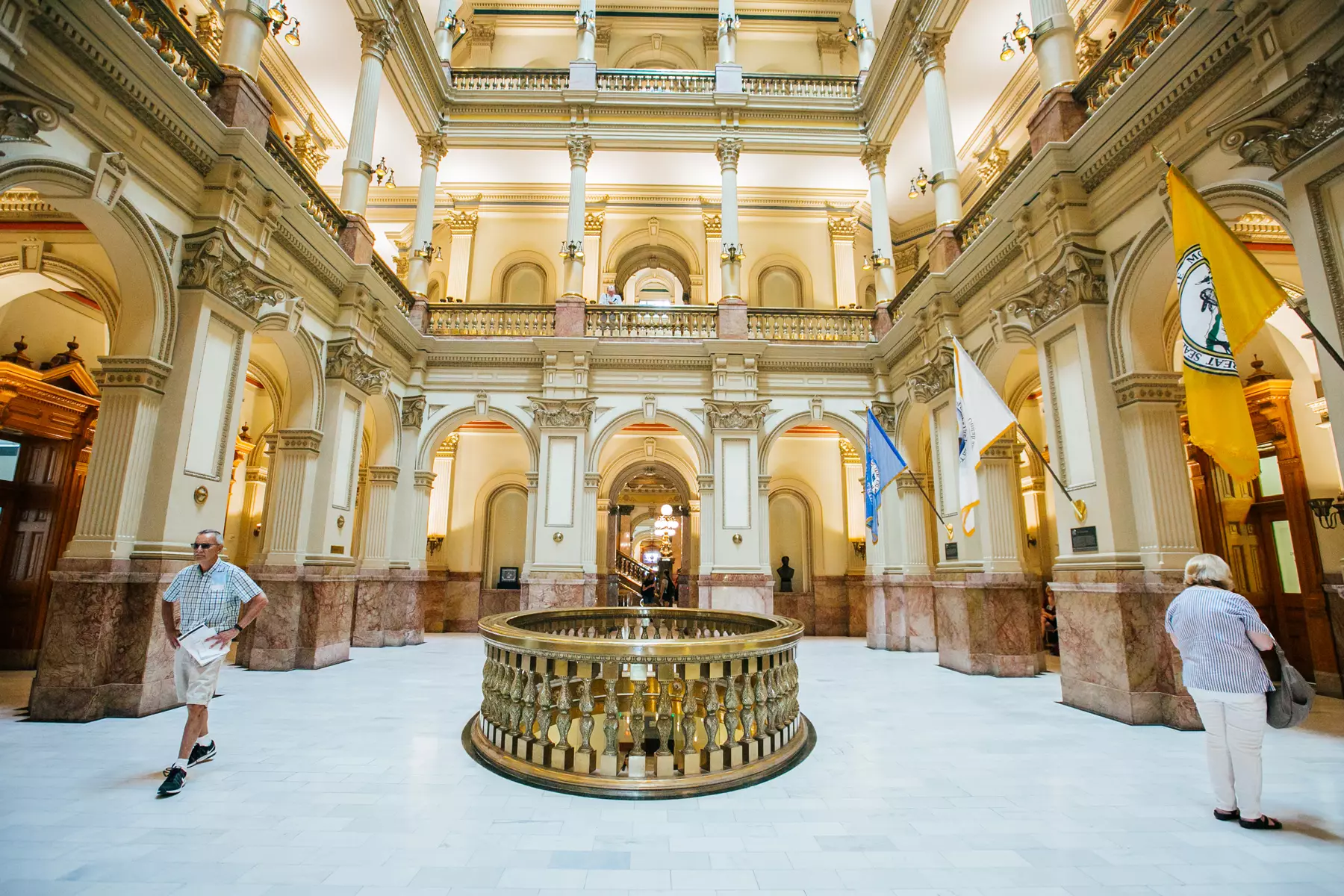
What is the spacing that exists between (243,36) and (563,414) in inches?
287

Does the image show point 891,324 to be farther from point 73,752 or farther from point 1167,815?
point 73,752

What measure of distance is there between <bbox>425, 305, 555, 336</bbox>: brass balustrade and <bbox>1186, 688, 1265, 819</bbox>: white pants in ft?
38.6

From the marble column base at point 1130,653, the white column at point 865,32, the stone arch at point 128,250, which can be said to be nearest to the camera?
the stone arch at point 128,250

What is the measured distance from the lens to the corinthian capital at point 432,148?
1349cm

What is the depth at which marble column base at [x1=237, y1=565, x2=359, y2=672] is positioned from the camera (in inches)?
339

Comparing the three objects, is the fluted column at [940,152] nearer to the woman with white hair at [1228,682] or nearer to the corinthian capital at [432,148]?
the woman with white hair at [1228,682]

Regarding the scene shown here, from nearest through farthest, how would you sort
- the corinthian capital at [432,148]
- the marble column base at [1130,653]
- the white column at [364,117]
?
the marble column base at [1130,653] < the white column at [364,117] < the corinthian capital at [432,148]

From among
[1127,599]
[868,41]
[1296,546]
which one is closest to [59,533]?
[1127,599]

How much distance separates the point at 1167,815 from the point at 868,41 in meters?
15.4

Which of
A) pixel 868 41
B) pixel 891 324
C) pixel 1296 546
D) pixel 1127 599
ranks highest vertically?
pixel 868 41

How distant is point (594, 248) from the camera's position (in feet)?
52.5

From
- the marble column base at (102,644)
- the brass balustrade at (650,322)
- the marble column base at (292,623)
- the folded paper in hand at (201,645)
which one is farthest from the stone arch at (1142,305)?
the marble column base at (292,623)

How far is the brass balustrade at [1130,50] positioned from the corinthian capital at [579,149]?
9.39m

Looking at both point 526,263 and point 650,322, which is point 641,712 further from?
point 526,263
